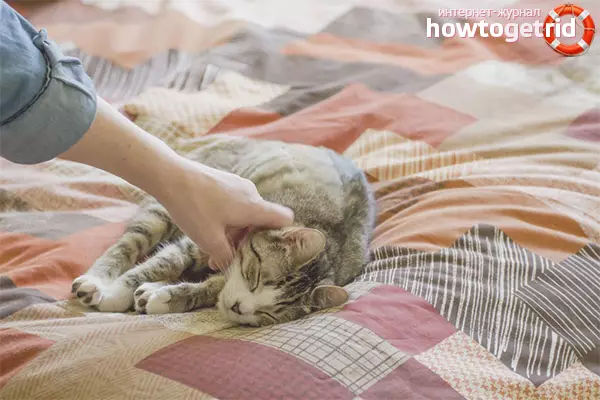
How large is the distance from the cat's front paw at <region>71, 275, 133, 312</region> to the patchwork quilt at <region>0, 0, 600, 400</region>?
38 millimetres

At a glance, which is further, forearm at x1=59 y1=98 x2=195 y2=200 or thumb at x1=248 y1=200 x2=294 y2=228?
thumb at x1=248 y1=200 x2=294 y2=228

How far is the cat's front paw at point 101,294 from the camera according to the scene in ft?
4.05

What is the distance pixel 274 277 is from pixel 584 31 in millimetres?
1417

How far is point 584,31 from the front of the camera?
205 cm

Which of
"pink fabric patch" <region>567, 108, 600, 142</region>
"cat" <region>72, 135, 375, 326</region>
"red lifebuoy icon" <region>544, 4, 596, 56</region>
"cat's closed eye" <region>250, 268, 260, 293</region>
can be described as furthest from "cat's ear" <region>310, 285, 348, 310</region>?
"red lifebuoy icon" <region>544, 4, 596, 56</region>

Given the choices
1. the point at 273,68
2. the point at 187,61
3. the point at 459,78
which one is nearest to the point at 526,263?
the point at 459,78

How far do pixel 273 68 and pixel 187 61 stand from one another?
300mm

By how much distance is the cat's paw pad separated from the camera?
1231 mm

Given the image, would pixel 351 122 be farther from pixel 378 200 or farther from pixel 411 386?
pixel 411 386

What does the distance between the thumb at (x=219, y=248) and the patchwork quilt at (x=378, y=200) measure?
11 cm

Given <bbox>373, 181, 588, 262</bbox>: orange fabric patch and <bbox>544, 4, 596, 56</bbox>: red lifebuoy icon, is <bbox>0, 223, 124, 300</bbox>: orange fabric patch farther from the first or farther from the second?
<bbox>544, 4, 596, 56</bbox>: red lifebuoy icon

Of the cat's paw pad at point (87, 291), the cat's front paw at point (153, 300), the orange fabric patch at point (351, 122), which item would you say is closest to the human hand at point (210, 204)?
the cat's front paw at point (153, 300)

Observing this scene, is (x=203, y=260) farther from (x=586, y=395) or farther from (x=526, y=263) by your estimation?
(x=586, y=395)

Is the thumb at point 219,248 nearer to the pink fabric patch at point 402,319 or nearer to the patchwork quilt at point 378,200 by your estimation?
the patchwork quilt at point 378,200
